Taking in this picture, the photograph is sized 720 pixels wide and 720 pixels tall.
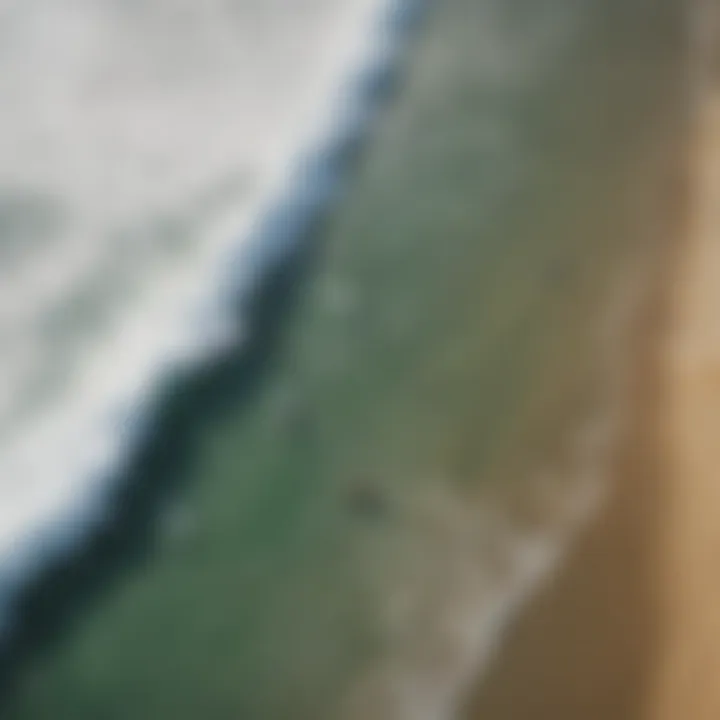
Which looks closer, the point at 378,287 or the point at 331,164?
the point at 378,287

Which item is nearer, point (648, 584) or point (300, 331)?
point (648, 584)

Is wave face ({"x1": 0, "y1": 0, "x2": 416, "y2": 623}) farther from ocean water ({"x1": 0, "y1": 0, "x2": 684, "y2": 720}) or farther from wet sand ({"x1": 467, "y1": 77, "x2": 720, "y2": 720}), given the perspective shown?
wet sand ({"x1": 467, "y1": 77, "x2": 720, "y2": 720})

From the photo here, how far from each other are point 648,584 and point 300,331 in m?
0.73

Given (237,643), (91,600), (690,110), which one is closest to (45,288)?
(91,600)

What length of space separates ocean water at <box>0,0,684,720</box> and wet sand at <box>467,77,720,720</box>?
0.05 meters

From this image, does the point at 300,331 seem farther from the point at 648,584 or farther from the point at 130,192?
the point at 648,584

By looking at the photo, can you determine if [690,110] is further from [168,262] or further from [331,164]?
[168,262]

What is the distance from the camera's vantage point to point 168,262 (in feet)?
7.19

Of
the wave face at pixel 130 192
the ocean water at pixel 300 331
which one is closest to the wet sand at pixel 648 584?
the ocean water at pixel 300 331

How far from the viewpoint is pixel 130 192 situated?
231cm

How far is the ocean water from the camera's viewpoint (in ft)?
5.44

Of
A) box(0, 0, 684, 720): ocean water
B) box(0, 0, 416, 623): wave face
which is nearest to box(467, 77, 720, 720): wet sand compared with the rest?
box(0, 0, 684, 720): ocean water

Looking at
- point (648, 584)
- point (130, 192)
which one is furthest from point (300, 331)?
point (648, 584)

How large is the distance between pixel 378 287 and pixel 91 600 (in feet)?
2.33
